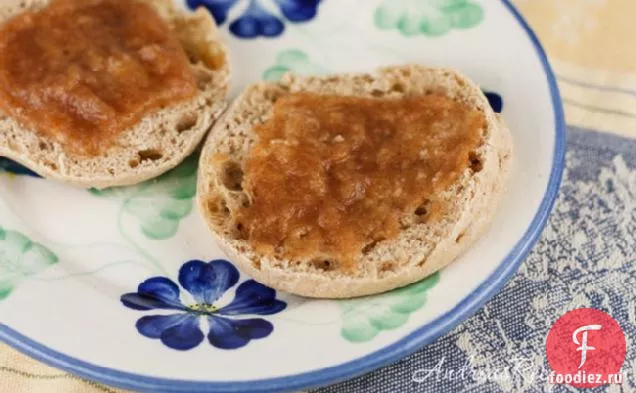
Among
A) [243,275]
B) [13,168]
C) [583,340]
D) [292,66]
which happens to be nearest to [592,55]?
[292,66]

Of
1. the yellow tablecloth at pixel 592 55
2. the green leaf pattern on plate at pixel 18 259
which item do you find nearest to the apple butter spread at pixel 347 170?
the green leaf pattern on plate at pixel 18 259

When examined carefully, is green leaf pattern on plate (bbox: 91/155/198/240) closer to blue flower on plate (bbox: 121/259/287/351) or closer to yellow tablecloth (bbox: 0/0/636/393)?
blue flower on plate (bbox: 121/259/287/351)

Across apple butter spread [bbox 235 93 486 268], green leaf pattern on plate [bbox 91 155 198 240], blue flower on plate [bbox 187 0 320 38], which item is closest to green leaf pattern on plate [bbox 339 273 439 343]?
apple butter spread [bbox 235 93 486 268]

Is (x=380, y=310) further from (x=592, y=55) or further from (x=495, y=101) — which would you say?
(x=592, y=55)

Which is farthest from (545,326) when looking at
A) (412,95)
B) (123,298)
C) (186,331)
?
(123,298)

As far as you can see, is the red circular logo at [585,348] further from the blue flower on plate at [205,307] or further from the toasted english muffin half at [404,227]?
the blue flower on plate at [205,307]

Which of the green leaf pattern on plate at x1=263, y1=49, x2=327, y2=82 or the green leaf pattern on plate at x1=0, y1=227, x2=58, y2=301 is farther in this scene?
the green leaf pattern on plate at x1=263, y1=49, x2=327, y2=82
